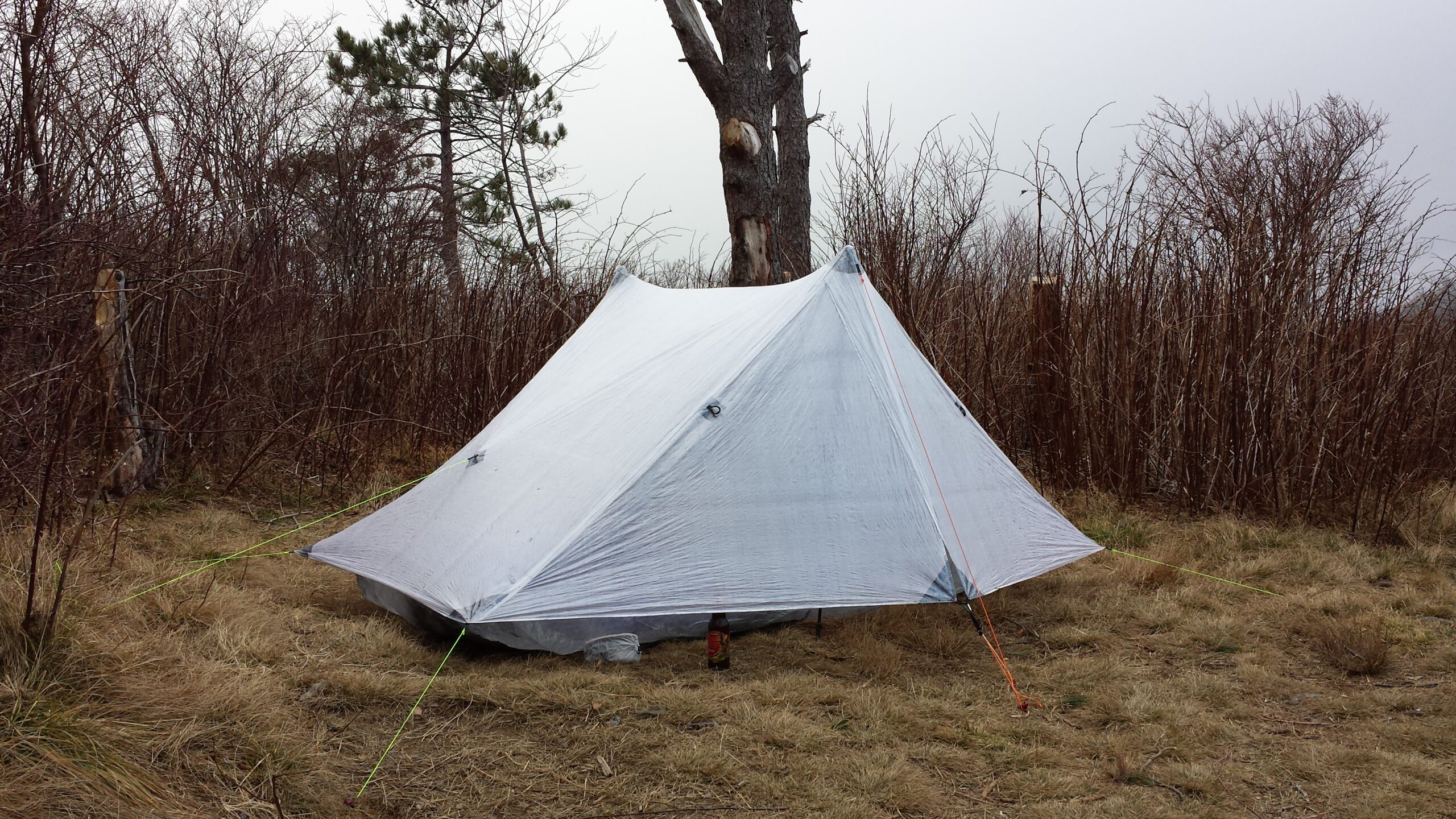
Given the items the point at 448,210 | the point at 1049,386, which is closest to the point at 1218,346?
the point at 1049,386

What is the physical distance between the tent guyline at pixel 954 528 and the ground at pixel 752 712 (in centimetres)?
5

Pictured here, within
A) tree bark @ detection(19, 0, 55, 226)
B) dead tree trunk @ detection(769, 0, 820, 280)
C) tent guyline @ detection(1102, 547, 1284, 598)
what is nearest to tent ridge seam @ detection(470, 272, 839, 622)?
tent guyline @ detection(1102, 547, 1284, 598)

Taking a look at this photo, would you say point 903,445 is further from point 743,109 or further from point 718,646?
point 743,109

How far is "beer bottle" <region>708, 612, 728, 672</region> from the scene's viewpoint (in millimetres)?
2924

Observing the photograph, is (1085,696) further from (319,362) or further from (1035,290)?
(319,362)

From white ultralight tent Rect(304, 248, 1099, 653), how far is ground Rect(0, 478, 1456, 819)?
0.20 m

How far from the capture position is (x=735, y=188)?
236 inches

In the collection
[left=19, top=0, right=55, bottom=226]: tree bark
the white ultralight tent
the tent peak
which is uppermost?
[left=19, top=0, right=55, bottom=226]: tree bark

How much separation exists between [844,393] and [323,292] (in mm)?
4127

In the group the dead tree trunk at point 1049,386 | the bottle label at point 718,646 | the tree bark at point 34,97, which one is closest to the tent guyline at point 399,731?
the bottle label at point 718,646

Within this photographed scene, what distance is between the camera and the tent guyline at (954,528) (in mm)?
2848

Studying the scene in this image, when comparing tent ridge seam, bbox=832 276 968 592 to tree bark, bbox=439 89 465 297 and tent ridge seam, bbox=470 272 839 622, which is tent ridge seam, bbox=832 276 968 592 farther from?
tree bark, bbox=439 89 465 297

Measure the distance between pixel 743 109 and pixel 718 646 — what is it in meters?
4.35

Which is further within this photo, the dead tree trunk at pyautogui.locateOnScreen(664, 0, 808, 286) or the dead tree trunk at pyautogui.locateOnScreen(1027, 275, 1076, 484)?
the dead tree trunk at pyautogui.locateOnScreen(664, 0, 808, 286)
